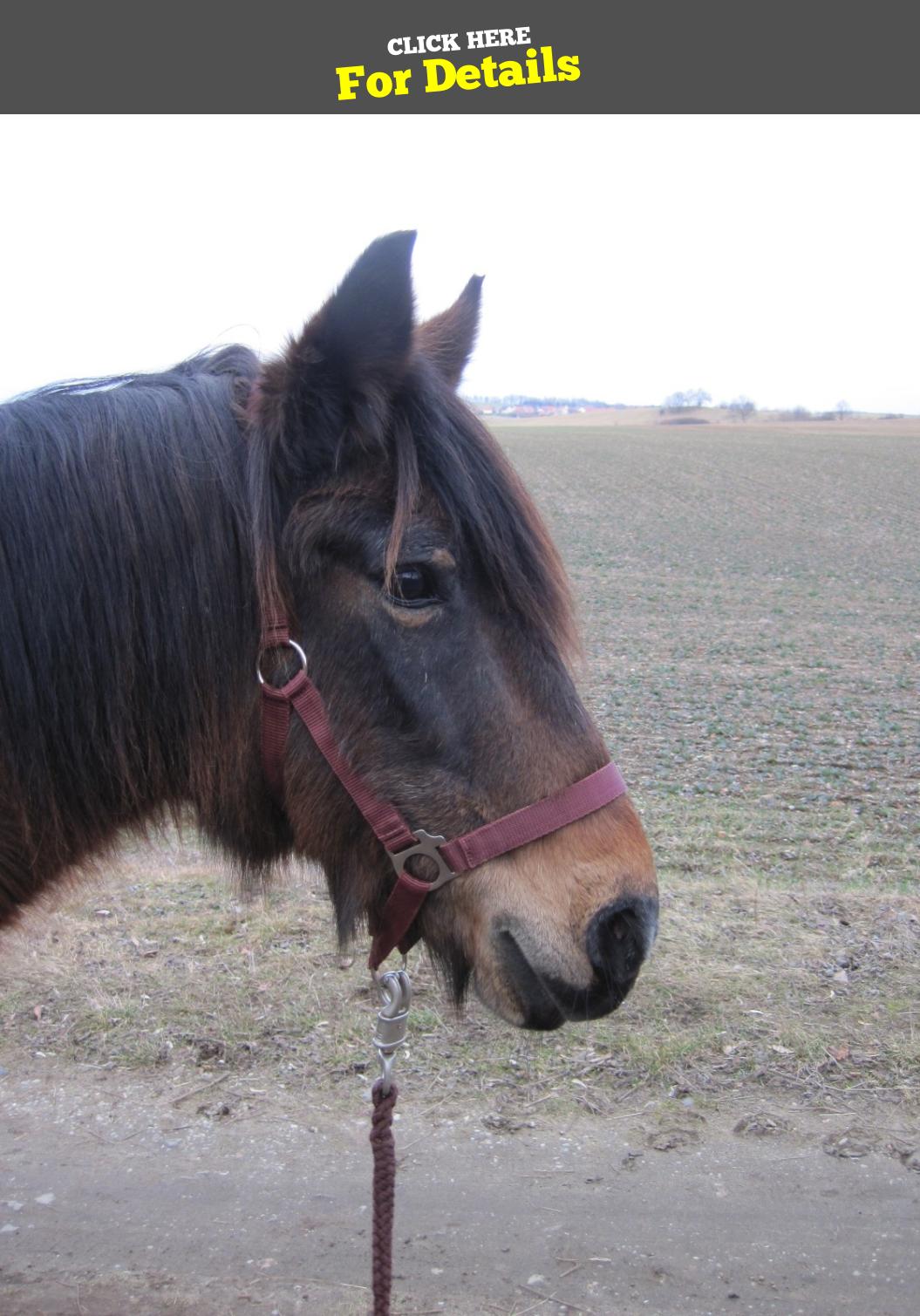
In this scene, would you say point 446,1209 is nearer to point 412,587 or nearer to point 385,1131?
point 385,1131

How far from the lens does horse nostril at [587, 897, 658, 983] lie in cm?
206

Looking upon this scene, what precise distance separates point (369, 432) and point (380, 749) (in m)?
0.69

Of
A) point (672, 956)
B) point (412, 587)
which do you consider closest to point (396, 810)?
point (412, 587)

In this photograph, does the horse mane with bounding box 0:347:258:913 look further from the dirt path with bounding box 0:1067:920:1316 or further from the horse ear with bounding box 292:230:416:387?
the dirt path with bounding box 0:1067:920:1316

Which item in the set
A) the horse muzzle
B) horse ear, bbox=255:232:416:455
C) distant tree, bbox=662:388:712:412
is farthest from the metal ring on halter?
distant tree, bbox=662:388:712:412

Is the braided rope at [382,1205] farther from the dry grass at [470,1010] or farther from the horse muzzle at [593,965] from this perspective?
the dry grass at [470,1010]

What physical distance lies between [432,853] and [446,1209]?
6.16 ft

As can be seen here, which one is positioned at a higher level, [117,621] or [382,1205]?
[117,621]

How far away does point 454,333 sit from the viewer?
2.63m

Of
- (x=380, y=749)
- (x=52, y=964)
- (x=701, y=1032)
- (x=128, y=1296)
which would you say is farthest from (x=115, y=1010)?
(x=380, y=749)

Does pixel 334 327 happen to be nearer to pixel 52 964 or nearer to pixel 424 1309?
pixel 424 1309

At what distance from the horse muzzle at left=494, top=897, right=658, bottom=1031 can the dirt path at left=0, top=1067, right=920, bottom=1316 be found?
145 cm

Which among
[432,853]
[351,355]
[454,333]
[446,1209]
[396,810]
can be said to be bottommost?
[446,1209]

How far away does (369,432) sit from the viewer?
2.08m
